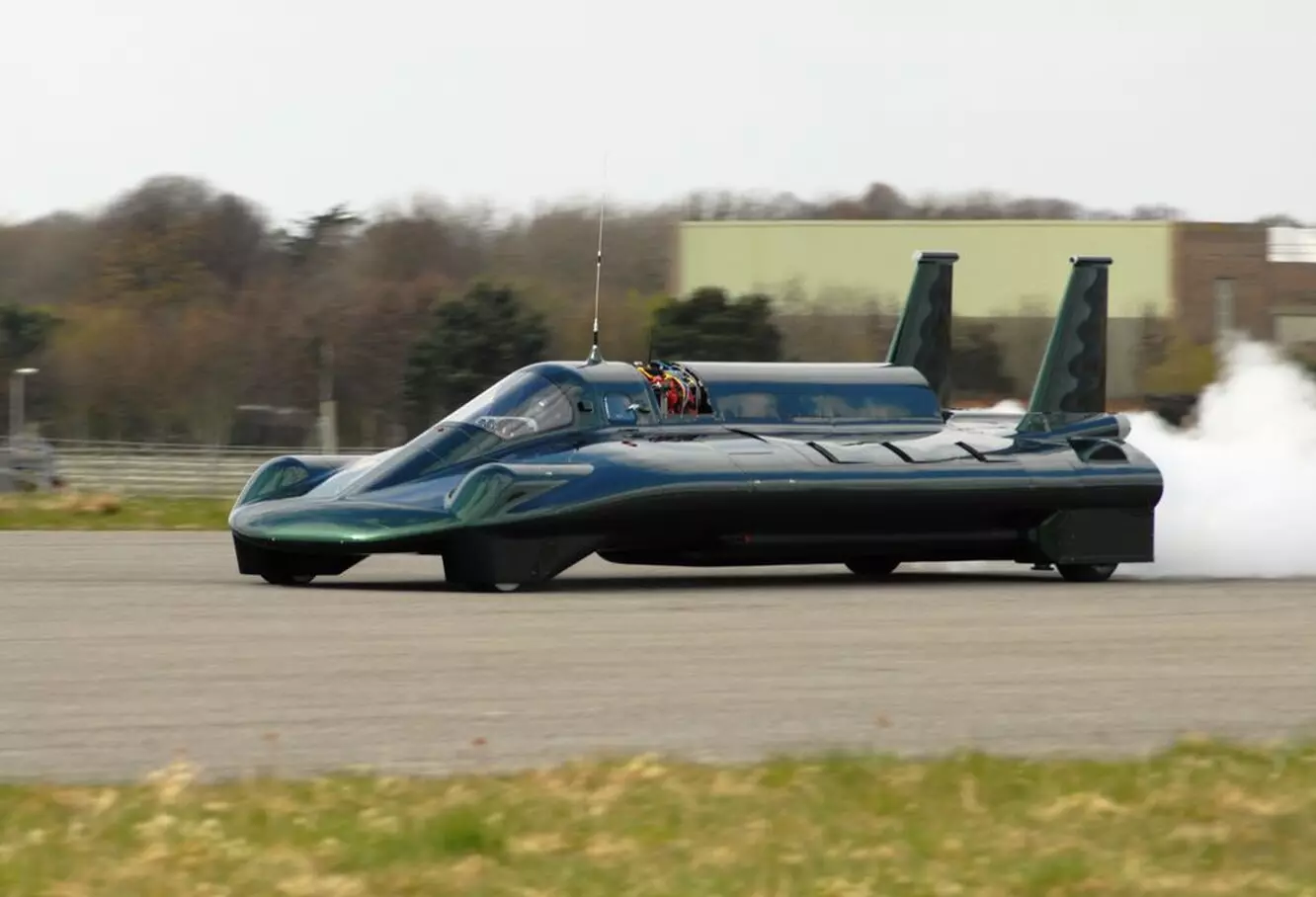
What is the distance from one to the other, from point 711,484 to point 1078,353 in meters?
5.34

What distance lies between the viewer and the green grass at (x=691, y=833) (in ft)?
19.7

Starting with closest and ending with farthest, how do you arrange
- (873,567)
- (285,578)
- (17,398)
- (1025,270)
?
(285,578), (873,567), (1025,270), (17,398)

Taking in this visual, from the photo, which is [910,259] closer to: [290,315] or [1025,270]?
[1025,270]

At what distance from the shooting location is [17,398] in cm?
4372

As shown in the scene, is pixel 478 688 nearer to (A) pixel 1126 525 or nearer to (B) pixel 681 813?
(B) pixel 681 813

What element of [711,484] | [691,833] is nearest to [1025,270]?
[711,484]

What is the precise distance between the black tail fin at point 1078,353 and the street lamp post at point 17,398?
1116 inches

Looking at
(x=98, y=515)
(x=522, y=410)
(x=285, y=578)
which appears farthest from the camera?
(x=98, y=515)

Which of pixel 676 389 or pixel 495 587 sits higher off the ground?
pixel 676 389

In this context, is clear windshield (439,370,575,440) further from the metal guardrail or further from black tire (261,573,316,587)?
the metal guardrail

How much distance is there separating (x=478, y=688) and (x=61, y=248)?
38.2 m

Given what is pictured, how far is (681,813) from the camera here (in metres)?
6.84

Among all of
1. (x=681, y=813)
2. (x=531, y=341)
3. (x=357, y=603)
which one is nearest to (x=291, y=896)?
(x=681, y=813)

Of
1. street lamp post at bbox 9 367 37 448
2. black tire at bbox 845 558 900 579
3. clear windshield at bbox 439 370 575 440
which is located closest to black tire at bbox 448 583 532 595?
clear windshield at bbox 439 370 575 440
